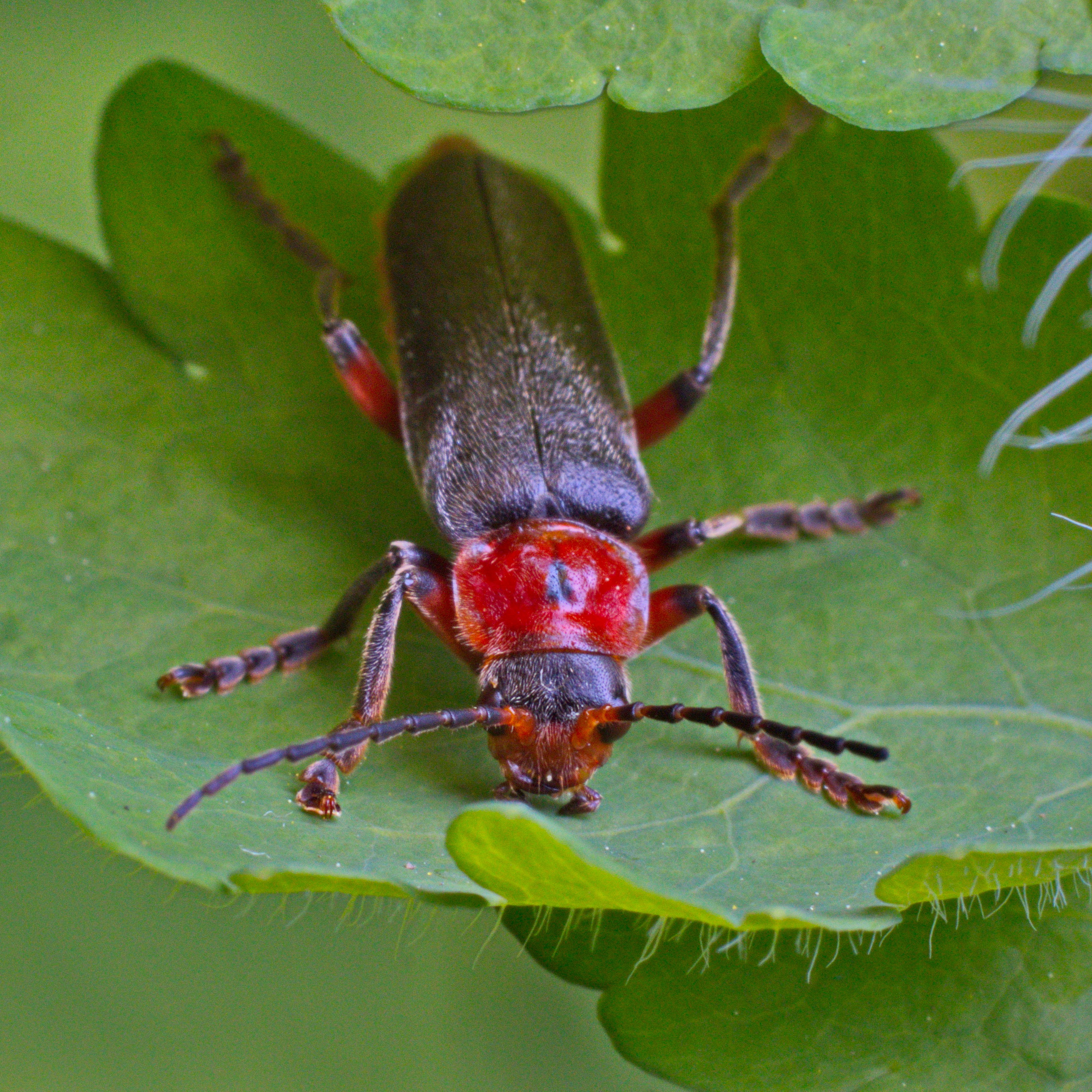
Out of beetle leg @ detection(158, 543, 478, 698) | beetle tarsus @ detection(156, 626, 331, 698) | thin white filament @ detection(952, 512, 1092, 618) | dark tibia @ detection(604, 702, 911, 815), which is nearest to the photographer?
dark tibia @ detection(604, 702, 911, 815)

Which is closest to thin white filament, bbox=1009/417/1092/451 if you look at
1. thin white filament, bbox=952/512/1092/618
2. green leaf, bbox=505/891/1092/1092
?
thin white filament, bbox=952/512/1092/618

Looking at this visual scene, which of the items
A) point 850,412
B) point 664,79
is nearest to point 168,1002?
point 850,412

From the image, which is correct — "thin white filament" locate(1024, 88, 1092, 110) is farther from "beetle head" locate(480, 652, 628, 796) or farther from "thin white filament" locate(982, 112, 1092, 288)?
"beetle head" locate(480, 652, 628, 796)

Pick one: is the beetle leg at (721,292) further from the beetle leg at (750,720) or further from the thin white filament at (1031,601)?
the thin white filament at (1031,601)

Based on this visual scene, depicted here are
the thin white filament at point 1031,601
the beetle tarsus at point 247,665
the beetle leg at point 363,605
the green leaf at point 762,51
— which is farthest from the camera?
the beetle leg at point 363,605

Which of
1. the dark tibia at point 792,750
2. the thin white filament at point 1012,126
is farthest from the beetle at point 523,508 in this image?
the thin white filament at point 1012,126

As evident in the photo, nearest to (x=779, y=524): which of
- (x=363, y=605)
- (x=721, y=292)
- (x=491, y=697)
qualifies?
(x=721, y=292)

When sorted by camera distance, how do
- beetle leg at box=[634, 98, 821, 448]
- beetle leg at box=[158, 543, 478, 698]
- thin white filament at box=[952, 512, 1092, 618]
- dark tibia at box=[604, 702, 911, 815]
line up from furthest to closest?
beetle leg at box=[634, 98, 821, 448] → beetle leg at box=[158, 543, 478, 698] → thin white filament at box=[952, 512, 1092, 618] → dark tibia at box=[604, 702, 911, 815]

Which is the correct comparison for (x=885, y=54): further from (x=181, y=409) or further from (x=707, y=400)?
(x=181, y=409)
